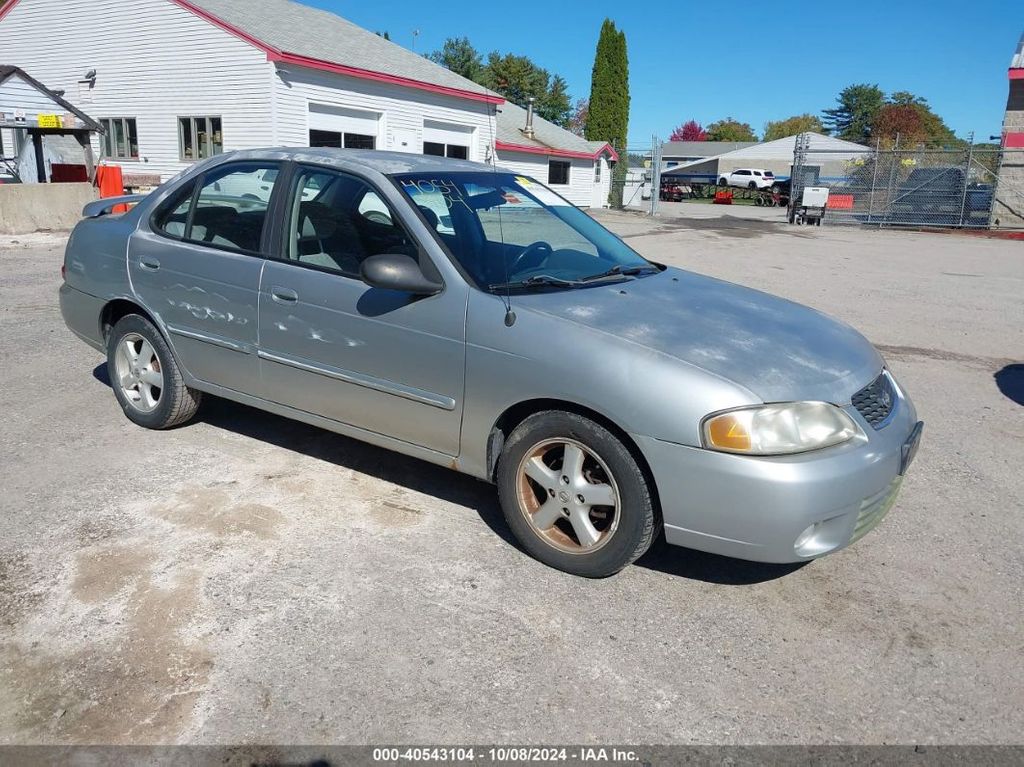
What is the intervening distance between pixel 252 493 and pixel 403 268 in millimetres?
1493

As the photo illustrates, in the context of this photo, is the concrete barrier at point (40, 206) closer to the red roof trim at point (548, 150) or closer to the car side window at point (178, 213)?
the car side window at point (178, 213)

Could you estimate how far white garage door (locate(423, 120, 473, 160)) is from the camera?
2584cm

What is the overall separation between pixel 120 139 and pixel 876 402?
83.3 ft

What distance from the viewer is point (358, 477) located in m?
4.50

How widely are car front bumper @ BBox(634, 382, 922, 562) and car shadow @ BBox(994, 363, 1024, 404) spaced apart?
163 inches

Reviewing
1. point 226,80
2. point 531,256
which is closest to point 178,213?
point 531,256

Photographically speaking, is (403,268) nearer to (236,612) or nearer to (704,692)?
(236,612)

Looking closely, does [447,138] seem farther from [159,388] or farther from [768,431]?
[768,431]

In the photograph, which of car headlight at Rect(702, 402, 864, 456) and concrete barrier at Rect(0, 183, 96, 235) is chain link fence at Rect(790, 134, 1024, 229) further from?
car headlight at Rect(702, 402, 864, 456)

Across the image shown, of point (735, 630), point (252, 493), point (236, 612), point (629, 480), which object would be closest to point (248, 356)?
point (252, 493)

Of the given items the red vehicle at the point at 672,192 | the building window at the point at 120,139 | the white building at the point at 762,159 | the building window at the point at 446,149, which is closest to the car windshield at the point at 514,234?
the building window at the point at 446,149

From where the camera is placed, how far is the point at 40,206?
53.4ft

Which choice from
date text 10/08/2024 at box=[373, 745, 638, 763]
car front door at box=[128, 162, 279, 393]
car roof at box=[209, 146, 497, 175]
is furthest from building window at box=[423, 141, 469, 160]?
date text 10/08/2024 at box=[373, 745, 638, 763]

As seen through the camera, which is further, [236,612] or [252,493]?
[252,493]
